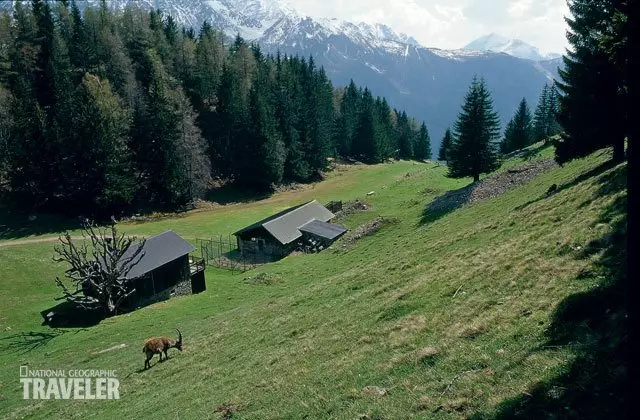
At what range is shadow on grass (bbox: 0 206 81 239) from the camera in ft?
213

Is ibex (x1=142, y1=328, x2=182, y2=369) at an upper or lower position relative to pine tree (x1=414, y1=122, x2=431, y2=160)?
lower

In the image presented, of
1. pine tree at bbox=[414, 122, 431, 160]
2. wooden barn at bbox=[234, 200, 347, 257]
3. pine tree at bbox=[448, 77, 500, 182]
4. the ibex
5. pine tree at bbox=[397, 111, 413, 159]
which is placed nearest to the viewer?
the ibex

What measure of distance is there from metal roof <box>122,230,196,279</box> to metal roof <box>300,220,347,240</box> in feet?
56.0

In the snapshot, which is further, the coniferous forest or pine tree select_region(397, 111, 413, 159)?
pine tree select_region(397, 111, 413, 159)

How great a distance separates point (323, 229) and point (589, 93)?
35310mm

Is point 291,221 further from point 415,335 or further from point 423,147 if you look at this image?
point 423,147

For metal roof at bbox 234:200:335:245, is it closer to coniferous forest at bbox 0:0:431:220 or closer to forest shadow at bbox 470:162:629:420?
coniferous forest at bbox 0:0:431:220

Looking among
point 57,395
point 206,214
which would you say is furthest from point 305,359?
point 206,214

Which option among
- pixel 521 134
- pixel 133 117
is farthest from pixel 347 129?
pixel 133 117

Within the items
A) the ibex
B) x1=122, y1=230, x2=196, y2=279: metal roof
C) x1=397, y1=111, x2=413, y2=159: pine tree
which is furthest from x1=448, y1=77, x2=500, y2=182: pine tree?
x1=397, y1=111, x2=413, y2=159: pine tree

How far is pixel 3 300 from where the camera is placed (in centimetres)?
4262

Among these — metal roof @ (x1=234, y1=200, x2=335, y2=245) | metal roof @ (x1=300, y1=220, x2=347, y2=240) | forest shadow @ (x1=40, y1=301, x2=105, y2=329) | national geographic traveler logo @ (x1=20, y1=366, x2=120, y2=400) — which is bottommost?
forest shadow @ (x1=40, y1=301, x2=105, y2=329)

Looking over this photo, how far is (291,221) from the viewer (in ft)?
202

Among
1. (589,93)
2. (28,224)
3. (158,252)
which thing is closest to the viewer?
(589,93)
